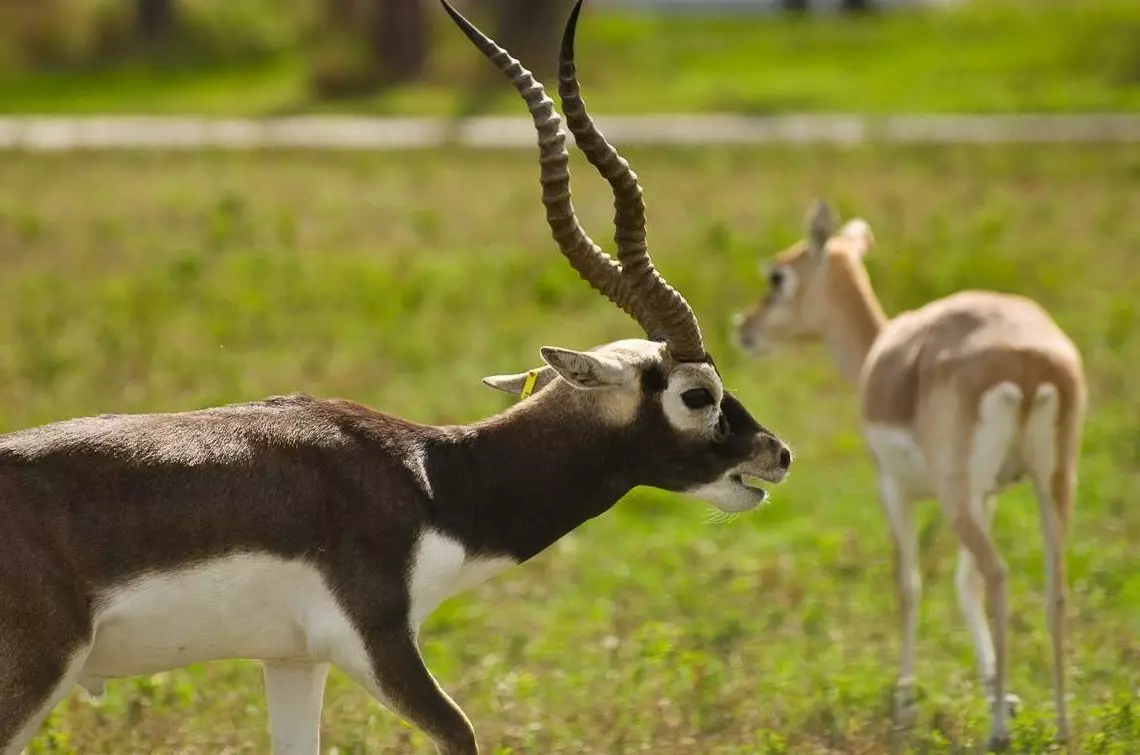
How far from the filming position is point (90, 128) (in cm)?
2348

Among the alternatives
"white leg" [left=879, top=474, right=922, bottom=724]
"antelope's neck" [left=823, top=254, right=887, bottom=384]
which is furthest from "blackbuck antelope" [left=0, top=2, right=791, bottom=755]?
"antelope's neck" [left=823, top=254, right=887, bottom=384]

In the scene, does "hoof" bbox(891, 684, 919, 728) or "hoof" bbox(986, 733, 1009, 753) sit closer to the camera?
"hoof" bbox(986, 733, 1009, 753)

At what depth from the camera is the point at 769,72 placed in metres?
30.2

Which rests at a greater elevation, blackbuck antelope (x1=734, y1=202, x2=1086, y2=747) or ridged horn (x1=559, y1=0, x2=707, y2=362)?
ridged horn (x1=559, y1=0, x2=707, y2=362)

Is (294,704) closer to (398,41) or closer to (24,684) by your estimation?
(24,684)

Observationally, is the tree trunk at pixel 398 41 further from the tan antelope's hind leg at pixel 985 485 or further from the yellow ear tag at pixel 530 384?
the yellow ear tag at pixel 530 384

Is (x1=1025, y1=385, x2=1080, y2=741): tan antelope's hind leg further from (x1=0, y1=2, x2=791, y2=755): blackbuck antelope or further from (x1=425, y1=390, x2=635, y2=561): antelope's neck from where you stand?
(x1=425, y1=390, x2=635, y2=561): antelope's neck

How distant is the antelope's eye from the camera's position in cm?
491

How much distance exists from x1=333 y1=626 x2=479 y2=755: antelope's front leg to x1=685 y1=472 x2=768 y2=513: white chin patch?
0.89 metres

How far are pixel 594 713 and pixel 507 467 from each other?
1531mm

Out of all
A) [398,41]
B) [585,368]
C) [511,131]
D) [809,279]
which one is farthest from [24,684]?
[398,41]

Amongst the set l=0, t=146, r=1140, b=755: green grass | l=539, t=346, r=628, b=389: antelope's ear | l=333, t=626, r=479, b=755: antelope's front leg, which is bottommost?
l=0, t=146, r=1140, b=755: green grass

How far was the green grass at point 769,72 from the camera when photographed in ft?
84.6

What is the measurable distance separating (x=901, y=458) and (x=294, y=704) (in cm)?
261
